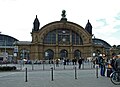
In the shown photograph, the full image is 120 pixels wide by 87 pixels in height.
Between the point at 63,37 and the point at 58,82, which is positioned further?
the point at 63,37

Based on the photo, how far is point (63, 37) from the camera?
304 ft

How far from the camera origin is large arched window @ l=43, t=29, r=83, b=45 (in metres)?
92.0

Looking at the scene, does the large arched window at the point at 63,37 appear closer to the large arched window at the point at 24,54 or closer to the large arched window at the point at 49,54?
the large arched window at the point at 49,54

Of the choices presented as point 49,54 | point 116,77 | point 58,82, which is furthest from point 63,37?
point 116,77

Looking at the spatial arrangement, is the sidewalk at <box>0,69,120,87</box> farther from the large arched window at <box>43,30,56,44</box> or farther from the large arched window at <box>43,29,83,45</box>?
the large arched window at <box>43,29,83,45</box>

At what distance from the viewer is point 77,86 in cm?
1441

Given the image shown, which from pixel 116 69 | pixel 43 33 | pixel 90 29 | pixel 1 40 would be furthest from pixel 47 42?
pixel 116 69

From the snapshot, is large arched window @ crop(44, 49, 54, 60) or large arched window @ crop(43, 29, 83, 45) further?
large arched window @ crop(43, 29, 83, 45)

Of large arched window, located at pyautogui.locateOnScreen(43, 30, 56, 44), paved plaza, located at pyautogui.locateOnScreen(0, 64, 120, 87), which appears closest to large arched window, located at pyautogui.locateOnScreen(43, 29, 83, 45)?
large arched window, located at pyautogui.locateOnScreen(43, 30, 56, 44)

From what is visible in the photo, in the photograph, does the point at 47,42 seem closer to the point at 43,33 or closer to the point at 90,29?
the point at 43,33

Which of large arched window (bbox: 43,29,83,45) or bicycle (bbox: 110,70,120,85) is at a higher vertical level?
large arched window (bbox: 43,29,83,45)

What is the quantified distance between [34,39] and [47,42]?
498 cm

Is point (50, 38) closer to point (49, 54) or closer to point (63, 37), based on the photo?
point (63, 37)

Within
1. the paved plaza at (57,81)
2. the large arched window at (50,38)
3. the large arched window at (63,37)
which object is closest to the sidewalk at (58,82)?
the paved plaza at (57,81)
